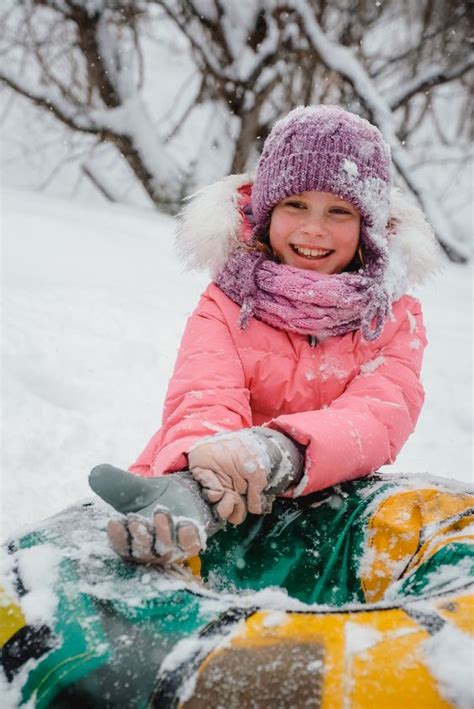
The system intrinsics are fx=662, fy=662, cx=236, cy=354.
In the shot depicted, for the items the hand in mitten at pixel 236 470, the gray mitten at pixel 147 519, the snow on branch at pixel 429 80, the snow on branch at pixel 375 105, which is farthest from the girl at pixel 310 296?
the snow on branch at pixel 429 80

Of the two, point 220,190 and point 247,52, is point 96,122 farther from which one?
point 220,190

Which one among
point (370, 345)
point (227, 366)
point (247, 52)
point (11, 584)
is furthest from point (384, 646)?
point (247, 52)

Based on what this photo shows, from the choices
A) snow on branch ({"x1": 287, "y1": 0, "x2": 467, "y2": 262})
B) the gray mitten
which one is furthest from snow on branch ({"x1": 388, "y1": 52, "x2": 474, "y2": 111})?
the gray mitten

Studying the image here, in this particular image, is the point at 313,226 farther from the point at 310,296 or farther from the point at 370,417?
the point at 370,417

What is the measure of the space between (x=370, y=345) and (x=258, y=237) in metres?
0.36

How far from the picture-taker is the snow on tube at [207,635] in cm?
66

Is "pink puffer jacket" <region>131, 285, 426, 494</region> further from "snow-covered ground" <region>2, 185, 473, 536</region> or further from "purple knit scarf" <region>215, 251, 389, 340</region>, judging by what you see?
"snow-covered ground" <region>2, 185, 473, 536</region>

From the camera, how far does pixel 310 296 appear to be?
1.35 metres

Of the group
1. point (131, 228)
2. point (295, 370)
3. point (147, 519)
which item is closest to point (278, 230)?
point (295, 370)

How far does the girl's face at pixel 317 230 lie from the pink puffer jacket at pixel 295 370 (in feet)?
0.33

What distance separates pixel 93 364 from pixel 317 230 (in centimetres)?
130

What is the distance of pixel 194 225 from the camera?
149 centimetres

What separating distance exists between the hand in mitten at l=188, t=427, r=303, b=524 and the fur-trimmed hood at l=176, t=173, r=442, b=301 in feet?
1.82

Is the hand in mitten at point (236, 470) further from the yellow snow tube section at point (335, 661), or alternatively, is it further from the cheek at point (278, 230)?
the cheek at point (278, 230)
